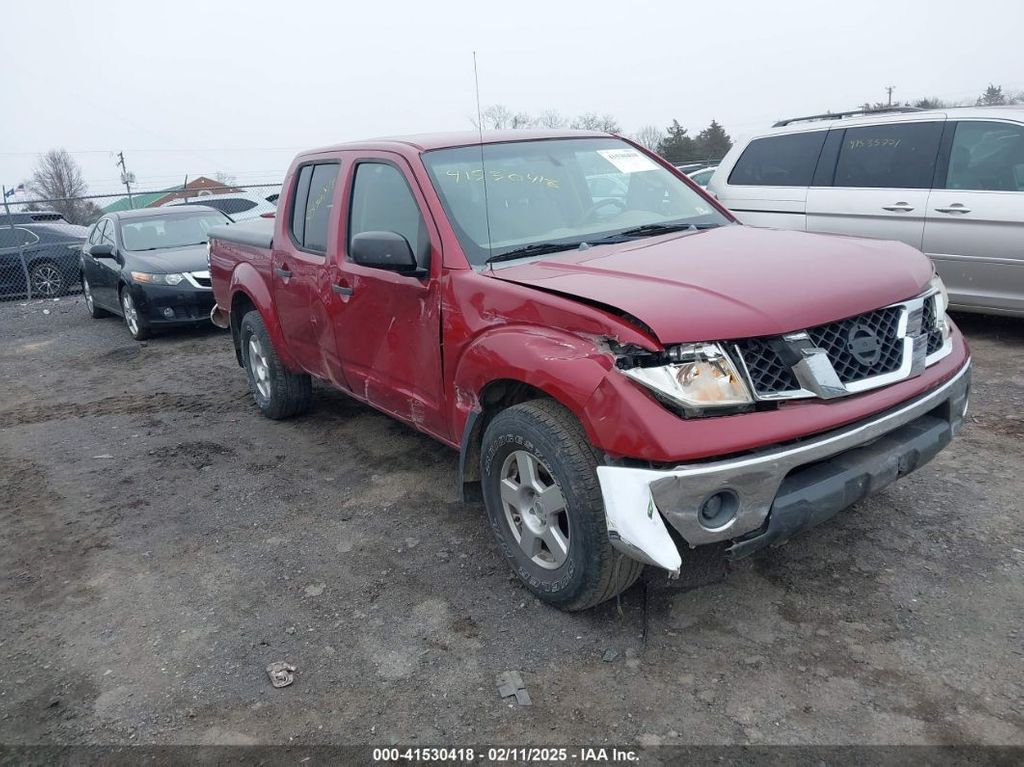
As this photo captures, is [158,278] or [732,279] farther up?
[732,279]

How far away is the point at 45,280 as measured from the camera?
45.2ft

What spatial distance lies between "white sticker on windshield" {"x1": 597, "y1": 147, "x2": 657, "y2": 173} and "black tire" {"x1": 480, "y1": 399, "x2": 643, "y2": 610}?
5.97 feet

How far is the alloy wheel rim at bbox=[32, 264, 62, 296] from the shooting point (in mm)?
13688

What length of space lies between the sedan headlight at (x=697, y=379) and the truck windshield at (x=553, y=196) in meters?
1.12

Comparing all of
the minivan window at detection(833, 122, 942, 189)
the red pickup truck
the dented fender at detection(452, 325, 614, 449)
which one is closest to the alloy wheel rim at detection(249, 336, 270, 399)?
the red pickup truck

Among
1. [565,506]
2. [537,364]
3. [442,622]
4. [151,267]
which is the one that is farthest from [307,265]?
[151,267]

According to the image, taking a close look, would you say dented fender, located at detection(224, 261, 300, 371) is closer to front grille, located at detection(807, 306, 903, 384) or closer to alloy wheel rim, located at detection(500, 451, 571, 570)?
alloy wheel rim, located at detection(500, 451, 571, 570)

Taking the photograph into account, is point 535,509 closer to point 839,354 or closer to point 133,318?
point 839,354

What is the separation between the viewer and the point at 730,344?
267 centimetres

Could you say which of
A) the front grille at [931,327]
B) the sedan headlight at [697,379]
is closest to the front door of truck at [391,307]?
the sedan headlight at [697,379]

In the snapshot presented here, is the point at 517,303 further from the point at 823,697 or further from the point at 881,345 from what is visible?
the point at 823,697

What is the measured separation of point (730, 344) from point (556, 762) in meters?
1.43

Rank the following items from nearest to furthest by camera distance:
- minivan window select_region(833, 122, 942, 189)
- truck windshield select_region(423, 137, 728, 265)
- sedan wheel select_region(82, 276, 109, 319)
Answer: truck windshield select_region(423, 137, 728, 265), minivan window select_region(833, 122, 942, 189), sedan wheel select_region(82, 276, 109, 319)

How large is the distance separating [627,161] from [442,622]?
2.59 m
